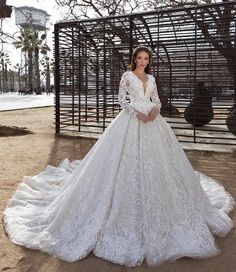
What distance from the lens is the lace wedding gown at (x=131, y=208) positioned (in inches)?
111

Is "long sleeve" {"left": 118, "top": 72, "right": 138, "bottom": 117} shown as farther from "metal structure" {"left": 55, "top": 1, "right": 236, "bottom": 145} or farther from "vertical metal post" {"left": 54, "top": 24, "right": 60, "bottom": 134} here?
"vertical metal post" {"left": 54, "top": 24, "right": 60, "bottom": 134}

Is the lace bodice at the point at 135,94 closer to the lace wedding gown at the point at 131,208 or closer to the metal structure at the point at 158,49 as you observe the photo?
the lace wedding gown at the point at 131,208

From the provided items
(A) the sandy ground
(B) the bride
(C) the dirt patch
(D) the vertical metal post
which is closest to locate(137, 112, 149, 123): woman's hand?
(B) the bride

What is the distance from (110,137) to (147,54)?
32.5 inches

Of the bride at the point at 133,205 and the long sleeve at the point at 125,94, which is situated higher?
the long sleeve at the point at 125,94

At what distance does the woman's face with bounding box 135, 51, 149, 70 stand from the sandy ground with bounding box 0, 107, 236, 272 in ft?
5.50

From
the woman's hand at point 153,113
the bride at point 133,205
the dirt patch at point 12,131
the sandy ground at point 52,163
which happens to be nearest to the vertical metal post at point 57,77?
the sandy ground at point 52,163

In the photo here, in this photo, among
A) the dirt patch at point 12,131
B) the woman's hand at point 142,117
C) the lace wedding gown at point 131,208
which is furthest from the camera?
the dirt patch at point 12,131

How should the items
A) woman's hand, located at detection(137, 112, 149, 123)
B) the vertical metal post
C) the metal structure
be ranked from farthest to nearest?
the vertical metal post
the metal structure
woman's hand, located at detection(137, 112, 149, 123)

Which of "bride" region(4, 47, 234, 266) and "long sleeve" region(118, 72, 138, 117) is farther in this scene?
"long sleeve" region(118, 72, 138, 117)

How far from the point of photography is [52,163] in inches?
247

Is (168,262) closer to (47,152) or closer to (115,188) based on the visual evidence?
(115,188)

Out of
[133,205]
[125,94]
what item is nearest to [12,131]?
[125,94]

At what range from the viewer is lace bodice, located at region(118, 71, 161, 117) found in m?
3.32
